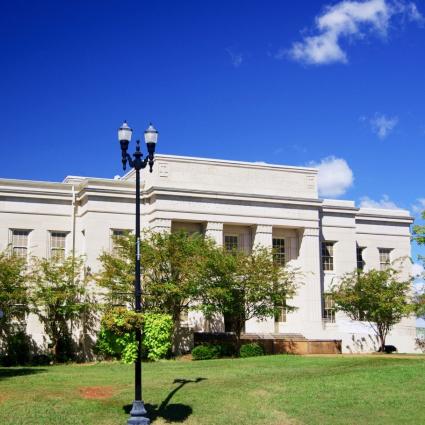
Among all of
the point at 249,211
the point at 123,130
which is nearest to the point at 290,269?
the point at 249,211

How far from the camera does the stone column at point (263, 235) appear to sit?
43.4 m

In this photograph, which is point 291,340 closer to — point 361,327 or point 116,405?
point 361,327

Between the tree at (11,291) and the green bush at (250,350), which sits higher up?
the tree at (11,291)

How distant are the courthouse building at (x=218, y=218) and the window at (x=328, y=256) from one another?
7cm

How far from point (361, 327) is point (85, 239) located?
691 inches

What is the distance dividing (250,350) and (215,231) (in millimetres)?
8358

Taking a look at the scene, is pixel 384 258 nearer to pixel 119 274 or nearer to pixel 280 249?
pixel 280 249

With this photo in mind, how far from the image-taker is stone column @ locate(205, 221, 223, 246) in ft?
139

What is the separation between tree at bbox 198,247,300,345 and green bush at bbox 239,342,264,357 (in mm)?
644

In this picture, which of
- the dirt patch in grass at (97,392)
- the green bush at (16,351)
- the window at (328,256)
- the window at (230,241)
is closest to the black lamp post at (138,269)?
the dirt patch in grass at (97,392)

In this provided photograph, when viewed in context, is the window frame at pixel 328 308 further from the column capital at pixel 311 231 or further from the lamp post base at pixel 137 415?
the lamp post base at pixel 137 415

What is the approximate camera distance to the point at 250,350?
121 ft

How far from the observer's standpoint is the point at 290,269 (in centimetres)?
4478

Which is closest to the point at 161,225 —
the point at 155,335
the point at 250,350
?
the point at 250,350
